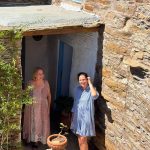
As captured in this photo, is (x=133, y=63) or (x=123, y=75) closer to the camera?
(x=133, y=63)

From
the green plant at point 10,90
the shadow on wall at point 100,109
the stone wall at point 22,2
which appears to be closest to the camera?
the green plant at point 10,90

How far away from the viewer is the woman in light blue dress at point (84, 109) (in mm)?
7254

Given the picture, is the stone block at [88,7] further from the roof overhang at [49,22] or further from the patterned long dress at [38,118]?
the patterned long dress at [38,118]

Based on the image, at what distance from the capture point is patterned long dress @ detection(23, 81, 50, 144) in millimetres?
7678

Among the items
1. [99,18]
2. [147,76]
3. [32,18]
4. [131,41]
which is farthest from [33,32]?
[147,76]

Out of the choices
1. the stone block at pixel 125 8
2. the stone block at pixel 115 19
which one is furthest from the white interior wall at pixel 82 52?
the stone block at pixel 125 8

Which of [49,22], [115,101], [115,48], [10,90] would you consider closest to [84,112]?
[115,101]

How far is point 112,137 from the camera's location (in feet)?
24.0

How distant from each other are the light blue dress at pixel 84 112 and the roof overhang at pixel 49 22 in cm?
113

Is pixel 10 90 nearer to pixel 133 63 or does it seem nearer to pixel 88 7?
pixel 133 63

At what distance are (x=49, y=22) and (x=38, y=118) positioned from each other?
1.90m

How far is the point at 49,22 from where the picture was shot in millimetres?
7262

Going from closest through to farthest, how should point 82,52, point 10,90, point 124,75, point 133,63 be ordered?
point 10,90 < point 133,63 < point 124,75 < point 82,52

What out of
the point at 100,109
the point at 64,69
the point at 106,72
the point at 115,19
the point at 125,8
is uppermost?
the point at 125,8
